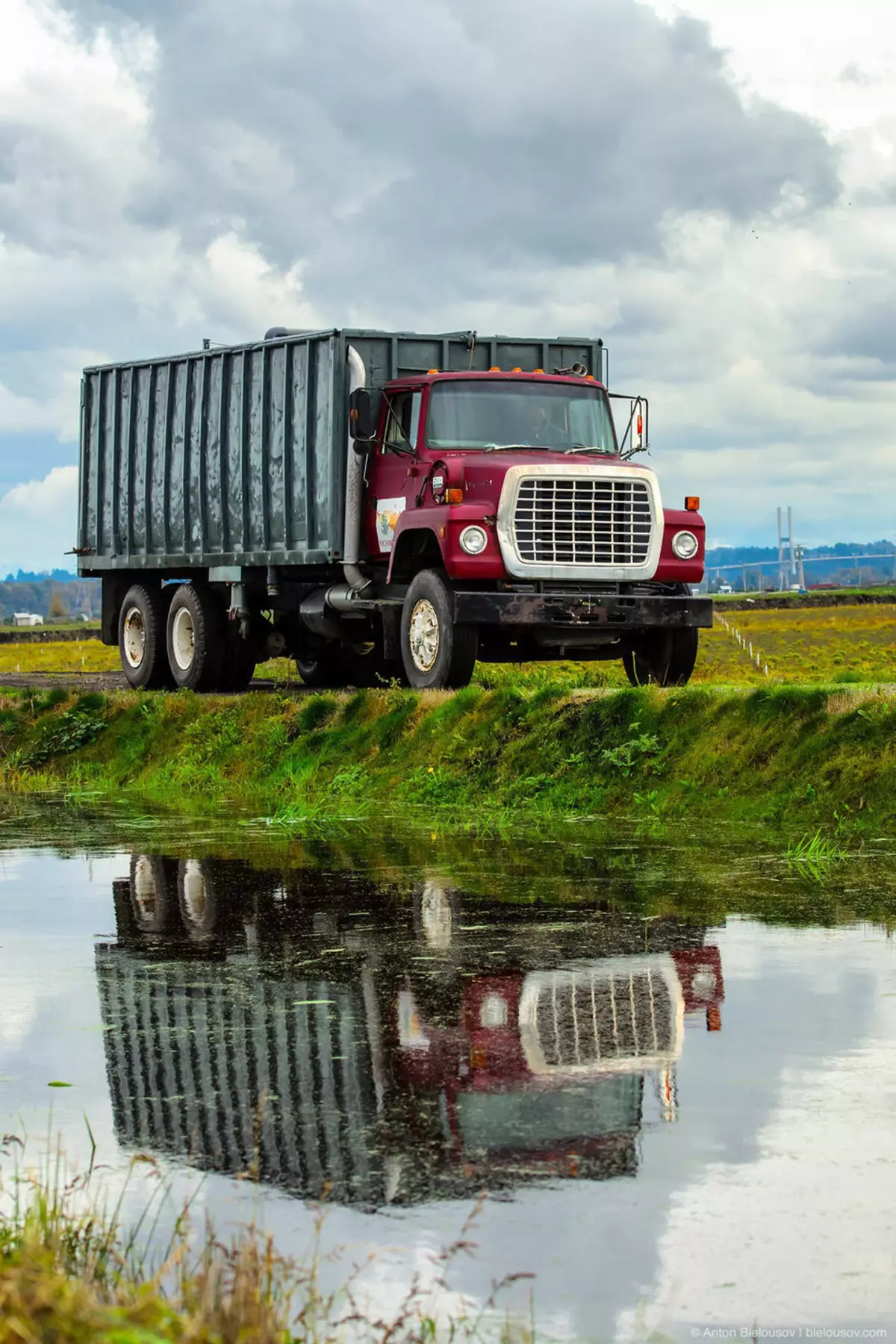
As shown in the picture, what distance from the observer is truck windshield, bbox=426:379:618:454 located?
61.9 feet

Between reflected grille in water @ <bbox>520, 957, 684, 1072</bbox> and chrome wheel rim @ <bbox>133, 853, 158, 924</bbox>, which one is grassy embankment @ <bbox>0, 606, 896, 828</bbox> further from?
reflected grille in water @ <bbox>520, 957, 684, 1072</bbox>

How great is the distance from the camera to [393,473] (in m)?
19.4

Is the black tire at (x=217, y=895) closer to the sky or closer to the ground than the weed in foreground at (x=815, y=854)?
closer to the ground

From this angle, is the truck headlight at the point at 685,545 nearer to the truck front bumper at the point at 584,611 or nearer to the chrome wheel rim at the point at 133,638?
the truck front bumper at the point at 584,611

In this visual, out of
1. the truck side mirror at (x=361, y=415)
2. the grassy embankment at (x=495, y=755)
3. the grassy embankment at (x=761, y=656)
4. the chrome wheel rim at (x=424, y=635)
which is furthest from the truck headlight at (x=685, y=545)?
the truck side mirror at (x=361, y=415)

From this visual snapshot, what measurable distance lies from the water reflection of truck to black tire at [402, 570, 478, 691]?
24.6 ft

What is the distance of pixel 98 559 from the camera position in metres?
25.1

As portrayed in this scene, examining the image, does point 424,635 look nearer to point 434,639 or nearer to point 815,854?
point 434,639

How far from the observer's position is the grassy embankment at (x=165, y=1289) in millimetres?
3672

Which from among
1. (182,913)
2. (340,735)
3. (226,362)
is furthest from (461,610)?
(182,913)

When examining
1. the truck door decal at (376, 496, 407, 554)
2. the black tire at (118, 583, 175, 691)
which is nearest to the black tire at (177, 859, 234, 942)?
the truck door decal at (376, 496, 407, 554)

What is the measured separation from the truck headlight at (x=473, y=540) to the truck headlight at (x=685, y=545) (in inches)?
87.2

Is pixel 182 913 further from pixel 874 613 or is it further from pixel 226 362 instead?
pixel 874 613

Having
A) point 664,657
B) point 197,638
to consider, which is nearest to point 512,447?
point 664,657
